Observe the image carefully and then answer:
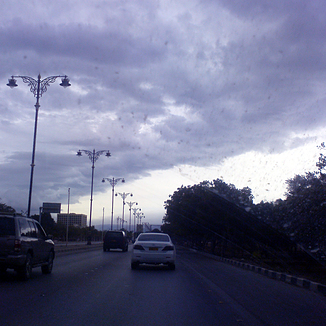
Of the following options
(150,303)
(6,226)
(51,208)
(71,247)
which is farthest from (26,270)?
(71,247)

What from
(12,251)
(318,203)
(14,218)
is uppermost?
(318,203)

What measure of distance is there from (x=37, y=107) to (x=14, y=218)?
1250 cm

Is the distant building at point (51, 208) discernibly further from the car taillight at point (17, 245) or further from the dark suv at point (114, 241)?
the car taillight at point (17, 245)

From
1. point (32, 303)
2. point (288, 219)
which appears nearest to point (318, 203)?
point (288, 219)

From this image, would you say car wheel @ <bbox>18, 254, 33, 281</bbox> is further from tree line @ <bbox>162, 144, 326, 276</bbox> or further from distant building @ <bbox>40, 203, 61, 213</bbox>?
distant building @ <bbox>40, 203, 61, 213</bbox>

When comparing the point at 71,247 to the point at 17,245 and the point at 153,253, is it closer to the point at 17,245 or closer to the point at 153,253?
the point at 153,253

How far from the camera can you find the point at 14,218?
37.8 feet

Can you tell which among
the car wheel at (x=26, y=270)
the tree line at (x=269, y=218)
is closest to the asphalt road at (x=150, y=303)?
the car wheel at (x=26, y=270)

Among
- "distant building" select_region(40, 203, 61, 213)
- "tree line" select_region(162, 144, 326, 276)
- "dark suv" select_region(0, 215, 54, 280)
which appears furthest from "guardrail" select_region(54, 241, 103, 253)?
"dark suv" select_region(0, 215, 54, 280)

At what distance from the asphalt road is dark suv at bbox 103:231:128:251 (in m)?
21.4

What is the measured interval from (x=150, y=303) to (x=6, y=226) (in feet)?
16.5

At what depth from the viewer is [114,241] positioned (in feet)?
113

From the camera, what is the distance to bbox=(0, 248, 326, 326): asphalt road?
7242 mm

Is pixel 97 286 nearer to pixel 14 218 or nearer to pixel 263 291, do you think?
pixel 14 218
